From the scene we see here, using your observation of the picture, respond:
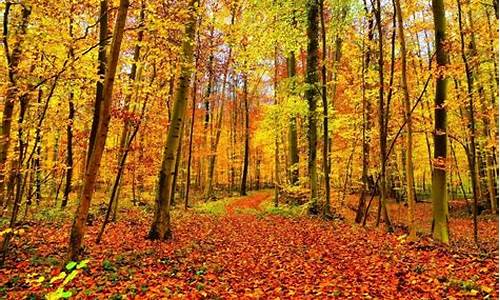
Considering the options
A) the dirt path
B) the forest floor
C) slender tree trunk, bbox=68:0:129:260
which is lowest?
the forest floor

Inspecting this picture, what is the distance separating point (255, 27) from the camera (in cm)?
1898

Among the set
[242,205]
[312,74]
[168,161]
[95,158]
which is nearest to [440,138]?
[312,74]

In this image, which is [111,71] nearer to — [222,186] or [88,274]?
[88,274]

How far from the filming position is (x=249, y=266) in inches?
348

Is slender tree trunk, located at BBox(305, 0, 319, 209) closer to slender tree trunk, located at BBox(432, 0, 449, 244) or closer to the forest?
the forest

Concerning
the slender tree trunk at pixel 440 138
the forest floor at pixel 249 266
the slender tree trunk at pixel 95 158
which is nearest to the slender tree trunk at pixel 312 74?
the forest floor at pixel 249 266

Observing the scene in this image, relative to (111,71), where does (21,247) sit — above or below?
below

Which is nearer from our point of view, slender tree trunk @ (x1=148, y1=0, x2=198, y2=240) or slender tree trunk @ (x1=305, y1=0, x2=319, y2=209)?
slender tree trunk @ (x1=148, y1=0, x2=198, y2=240)

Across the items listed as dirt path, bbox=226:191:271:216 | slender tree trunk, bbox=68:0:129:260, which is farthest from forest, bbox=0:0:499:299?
dirt path, bbox=226:191:271:216

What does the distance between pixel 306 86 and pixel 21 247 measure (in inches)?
487

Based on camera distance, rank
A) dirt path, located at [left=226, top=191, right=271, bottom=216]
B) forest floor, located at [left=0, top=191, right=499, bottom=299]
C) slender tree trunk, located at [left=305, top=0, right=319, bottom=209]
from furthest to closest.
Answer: dirt path, located at [left=226, top=191, right=271, bottom=216] → slender tree trunk, located at [left=305, top=0, right=319, bottom=209] → forest floor, located at [left=0, top=191, right=499, bottom=299]

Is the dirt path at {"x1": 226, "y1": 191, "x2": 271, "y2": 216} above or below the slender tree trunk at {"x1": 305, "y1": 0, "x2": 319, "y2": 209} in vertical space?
below

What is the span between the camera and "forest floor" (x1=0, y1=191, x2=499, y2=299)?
6.58 m

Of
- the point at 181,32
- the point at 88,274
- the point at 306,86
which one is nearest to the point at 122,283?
the point at 88,274
